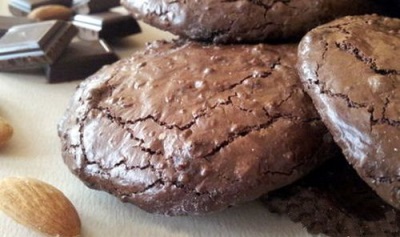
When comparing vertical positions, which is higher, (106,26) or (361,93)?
(361,93)

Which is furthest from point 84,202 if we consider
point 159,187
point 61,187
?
point 159,187

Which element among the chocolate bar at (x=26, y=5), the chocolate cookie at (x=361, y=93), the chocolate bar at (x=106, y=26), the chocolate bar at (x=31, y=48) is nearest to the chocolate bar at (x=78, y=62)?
the chocolate bar at (x=31, y=48)

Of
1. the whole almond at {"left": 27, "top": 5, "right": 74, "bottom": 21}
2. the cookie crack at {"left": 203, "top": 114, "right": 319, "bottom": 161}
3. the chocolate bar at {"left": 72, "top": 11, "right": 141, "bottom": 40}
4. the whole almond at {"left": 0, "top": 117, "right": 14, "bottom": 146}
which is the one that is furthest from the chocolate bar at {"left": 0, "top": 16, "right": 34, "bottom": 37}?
the cookie crack at {"left": 203, "top": 114, "right": 319, "bottom": 161}

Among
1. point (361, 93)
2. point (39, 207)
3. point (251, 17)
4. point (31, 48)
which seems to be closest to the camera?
point (361, 93)

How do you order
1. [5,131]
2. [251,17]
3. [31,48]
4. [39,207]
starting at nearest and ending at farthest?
[39,207]
[251,17]
[5,131]
[31,48]

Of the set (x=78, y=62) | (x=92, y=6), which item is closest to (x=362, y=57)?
(x=78, y=62)

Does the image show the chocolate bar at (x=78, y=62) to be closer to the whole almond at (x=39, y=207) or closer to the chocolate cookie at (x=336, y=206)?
the whole almond at (x=39, y=207)

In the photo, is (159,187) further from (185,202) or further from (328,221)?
(328,221)

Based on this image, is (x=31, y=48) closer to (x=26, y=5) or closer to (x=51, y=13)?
(x=51, y=13)
